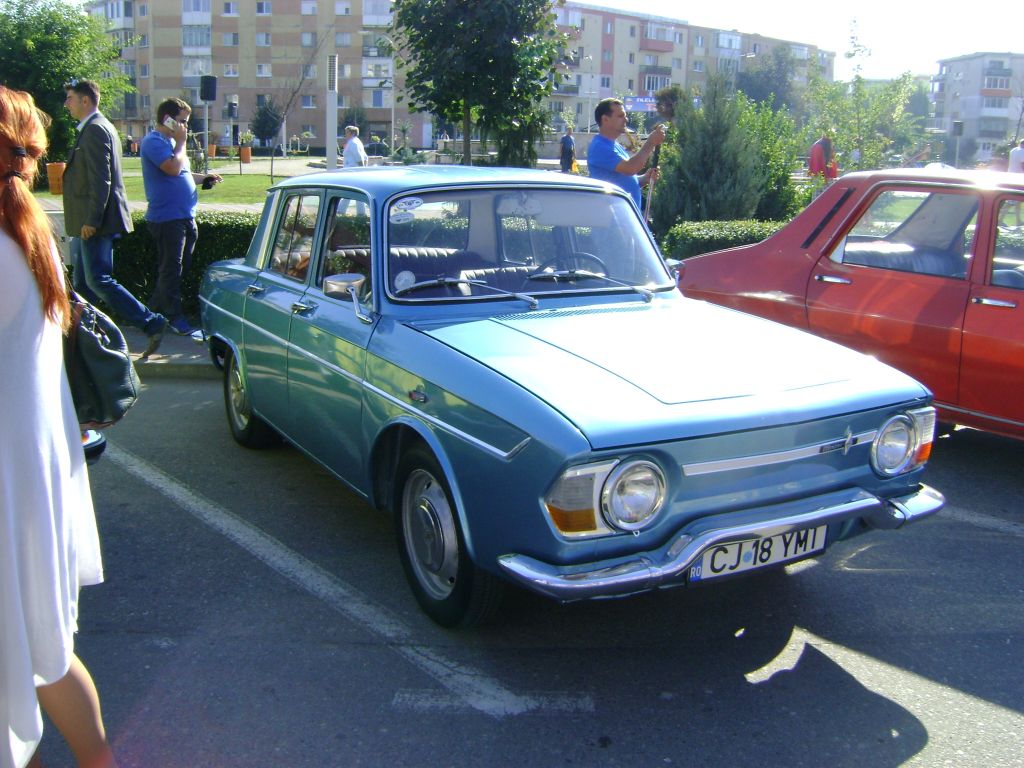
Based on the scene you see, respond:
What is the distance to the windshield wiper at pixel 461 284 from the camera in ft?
14.5

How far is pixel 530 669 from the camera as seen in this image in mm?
3689

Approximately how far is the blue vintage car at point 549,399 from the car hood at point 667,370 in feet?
0.04

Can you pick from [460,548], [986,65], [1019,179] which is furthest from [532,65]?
[986,65]

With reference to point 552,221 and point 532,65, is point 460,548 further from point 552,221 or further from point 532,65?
point 532,65

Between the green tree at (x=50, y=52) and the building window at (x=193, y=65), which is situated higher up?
the building window at (x=193, y=65)

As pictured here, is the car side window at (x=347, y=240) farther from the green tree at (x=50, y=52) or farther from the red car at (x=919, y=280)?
the green tree at (x=50, y=52)

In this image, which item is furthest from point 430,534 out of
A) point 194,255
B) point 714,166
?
point 714,166

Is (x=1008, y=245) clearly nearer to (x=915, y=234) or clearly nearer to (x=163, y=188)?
(x=915, y=234)

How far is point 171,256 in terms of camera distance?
906 cm

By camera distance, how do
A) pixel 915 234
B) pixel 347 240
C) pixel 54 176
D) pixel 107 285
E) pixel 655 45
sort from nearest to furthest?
pixel 347 240
pixel 915 234
pixel 107 285
pixel 54 176
pixel 655 45

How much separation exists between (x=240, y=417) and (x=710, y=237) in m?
6.04

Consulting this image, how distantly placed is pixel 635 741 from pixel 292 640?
1.40m

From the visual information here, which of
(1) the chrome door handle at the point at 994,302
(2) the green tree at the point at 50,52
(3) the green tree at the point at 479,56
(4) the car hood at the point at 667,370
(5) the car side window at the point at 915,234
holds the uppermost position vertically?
(2) the green tree at the point at 50,52

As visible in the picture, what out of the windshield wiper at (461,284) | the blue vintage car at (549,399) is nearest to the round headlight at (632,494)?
the blue vintage car at (549,399)
